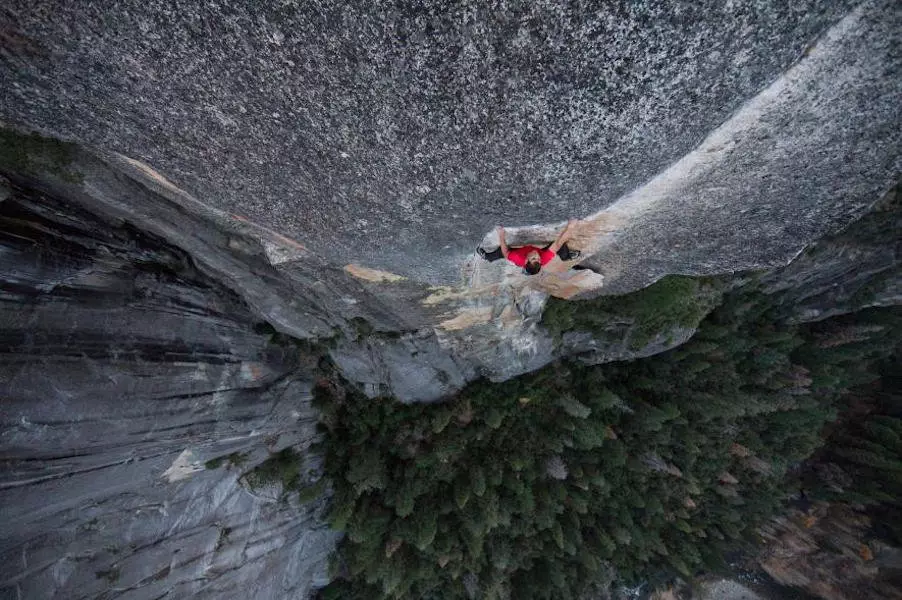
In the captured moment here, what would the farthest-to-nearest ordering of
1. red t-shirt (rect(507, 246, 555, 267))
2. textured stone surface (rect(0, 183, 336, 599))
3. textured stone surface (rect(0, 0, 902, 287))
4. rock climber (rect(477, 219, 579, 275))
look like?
textured stone surface (rect(0, 183, 336, 599)), red t-shirt (rect(507, 246, 555, 267)), rock climber (rect(477, 219, 579, 275)), textured stone surface (rect(0, 0, 902, 287))

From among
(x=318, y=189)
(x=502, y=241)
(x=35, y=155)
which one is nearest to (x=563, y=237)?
(x=502, y=241)

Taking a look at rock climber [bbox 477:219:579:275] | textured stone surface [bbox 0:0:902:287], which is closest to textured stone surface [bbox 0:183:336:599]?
textured stone surface [bbox 0:0:902:287]

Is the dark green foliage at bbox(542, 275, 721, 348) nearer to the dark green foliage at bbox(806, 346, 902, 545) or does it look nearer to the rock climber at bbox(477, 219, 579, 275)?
the rock climber at bbox(477, 219, 579, 275)

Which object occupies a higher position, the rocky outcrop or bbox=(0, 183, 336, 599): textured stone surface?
bbox=(0, 183, 336, 599): textured stone surface

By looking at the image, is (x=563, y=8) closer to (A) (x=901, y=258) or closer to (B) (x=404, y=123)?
(B) (x=404, y=123)

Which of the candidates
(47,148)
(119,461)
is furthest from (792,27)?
(119,461)

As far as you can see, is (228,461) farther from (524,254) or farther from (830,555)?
(830,555)

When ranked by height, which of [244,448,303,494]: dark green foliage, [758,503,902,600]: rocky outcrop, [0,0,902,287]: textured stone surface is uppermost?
[0,0,902,287]: textured stone surface
